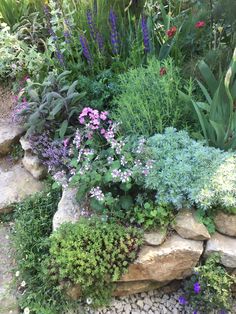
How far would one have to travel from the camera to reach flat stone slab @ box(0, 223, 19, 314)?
8.73ft

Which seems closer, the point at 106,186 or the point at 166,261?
the point at 166,261

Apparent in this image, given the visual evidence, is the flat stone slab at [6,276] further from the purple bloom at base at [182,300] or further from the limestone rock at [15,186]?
the purple bloom at base at [182,300]

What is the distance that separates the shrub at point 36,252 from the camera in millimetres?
2611

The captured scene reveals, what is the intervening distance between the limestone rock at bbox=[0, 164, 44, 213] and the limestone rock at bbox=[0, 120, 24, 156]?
21cm

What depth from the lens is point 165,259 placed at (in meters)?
2.54

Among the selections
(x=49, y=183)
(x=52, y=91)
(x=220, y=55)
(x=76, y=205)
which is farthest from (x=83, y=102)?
(x=220, y=55)

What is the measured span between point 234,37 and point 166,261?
1.92m

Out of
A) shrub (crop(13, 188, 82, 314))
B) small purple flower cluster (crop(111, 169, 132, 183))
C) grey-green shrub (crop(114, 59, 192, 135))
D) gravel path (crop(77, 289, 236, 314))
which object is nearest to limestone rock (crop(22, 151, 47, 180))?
shrub (crop(13, 188, 82, 314))

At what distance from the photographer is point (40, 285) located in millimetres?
2732

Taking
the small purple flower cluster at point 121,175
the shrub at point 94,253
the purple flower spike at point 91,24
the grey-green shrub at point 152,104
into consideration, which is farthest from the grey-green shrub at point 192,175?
the purple flower spike at point 91,24

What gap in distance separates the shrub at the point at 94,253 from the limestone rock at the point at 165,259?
0.08 meters

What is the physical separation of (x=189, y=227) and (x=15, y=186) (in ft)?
5.31

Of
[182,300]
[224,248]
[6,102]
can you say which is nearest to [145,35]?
[6,102]

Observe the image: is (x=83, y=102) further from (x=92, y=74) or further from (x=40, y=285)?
(x=40, y=285)
